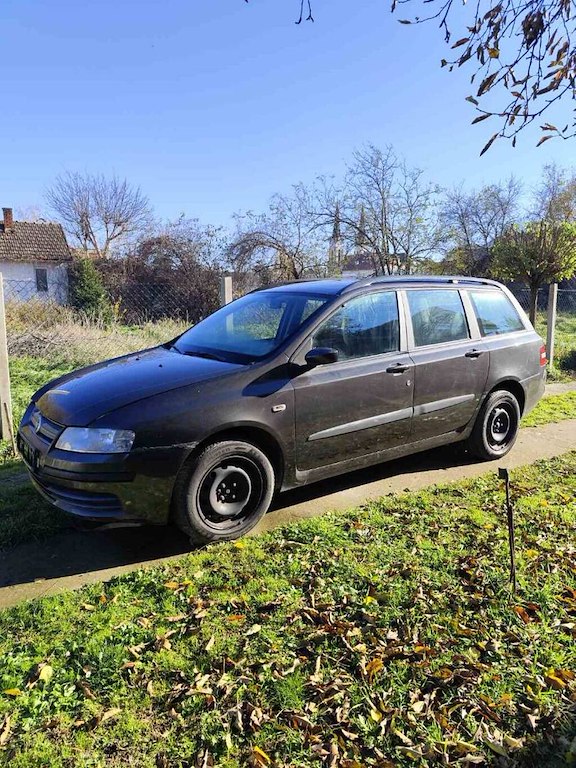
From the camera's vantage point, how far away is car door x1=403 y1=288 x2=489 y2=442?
4918mm

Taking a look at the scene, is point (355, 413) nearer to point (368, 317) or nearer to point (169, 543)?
point (368, 317)

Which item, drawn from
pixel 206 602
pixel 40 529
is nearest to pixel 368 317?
pixel 206 602

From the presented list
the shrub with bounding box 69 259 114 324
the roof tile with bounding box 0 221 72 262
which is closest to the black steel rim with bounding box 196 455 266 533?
the shrub with bounding box 69 259 114 324

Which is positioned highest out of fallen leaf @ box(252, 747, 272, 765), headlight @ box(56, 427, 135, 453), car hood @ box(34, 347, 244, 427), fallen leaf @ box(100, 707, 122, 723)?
car hood @ box(34, 347, 244, 427)

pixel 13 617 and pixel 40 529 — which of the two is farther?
pixel 40 529

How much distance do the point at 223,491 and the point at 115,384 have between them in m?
1.03

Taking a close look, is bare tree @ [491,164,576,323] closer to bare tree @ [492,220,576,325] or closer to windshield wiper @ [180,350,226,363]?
bare tree @ [492,220,576,325]

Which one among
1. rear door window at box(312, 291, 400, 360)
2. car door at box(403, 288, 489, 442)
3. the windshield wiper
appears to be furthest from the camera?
car door at box(403, 288, 489, 442)

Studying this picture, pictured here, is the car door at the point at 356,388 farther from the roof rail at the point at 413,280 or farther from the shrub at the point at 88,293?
the shrub at the point at 88,293

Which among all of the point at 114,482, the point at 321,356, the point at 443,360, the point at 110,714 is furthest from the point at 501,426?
the point at 110,714

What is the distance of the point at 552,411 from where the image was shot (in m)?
7.72

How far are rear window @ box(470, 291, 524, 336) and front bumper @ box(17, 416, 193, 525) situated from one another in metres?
3.43

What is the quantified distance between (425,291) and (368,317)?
0.82 meters

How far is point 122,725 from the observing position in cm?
227
